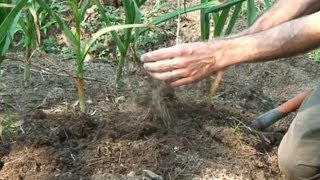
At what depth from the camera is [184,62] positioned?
215cm

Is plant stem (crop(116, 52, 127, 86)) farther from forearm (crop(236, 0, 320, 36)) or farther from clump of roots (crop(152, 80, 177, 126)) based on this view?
forearm (crop(236, 0, 320, 36))

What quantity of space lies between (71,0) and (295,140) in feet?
2.98

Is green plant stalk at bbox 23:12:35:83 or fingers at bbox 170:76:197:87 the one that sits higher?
green plant stalk at bbox 23:12:35:83

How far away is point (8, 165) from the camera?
2393 mm

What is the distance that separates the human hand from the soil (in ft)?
1.34

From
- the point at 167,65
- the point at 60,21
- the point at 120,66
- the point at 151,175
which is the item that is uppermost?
the point at 60,21

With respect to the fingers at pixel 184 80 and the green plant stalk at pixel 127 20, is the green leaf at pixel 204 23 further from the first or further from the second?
the fingers at pixel 184 80

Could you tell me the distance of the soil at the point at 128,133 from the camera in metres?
2.44

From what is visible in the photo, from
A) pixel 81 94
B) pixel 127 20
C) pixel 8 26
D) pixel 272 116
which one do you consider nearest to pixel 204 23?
pixel 127 20

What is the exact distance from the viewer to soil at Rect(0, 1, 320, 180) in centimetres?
244

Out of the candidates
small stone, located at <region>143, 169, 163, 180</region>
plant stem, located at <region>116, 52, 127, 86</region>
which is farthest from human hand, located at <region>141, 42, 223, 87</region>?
plant stem, located at <region>116, 52, 127, 86</region>

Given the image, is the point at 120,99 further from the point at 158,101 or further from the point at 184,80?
the point at 184,80

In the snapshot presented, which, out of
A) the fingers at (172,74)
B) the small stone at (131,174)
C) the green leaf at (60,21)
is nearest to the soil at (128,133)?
the small stone at (131,174)

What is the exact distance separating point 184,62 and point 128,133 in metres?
0.52
